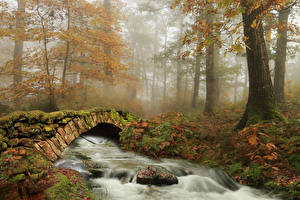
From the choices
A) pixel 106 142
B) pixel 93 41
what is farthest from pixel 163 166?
pixel 93 41

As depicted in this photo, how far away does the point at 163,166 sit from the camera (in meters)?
5.30

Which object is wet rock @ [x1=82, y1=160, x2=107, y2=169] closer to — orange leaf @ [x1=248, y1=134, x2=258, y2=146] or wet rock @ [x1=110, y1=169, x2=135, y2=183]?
wet rock @ [x1=110, y1=169, x2=135, y2=183]

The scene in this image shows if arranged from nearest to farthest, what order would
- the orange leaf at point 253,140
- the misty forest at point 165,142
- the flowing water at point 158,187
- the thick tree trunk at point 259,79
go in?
the misty forest at point 165,142
the flowing water at point 158,187
the orange leaf at point 253,140
the thick tree trunk at point 259,79

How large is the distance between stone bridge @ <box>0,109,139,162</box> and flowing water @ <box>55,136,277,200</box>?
874 mm

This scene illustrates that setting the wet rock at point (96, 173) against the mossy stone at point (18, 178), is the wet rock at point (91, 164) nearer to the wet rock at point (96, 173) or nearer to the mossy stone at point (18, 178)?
the wet rock at point (96, 173)

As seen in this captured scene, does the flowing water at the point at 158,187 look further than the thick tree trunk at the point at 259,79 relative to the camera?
No

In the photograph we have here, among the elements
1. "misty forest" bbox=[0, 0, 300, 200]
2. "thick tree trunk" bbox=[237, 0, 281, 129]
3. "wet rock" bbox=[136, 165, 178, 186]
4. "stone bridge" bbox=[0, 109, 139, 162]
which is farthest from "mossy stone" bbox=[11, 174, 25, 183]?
"thick tree trunk" bbox=[237, 0, 281, 129]

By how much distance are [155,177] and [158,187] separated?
23 cm

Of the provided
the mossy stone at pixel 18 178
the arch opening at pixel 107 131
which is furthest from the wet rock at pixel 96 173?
the arch opening at pixel 107 131

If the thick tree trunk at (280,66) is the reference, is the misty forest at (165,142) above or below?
below

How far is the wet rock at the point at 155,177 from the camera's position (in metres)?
4.48

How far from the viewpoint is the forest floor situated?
4105 millimetres

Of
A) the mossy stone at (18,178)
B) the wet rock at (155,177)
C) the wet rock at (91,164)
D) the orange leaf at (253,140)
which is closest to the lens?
the mossy stone at (18,178)

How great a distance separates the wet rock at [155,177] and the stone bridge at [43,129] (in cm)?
188
